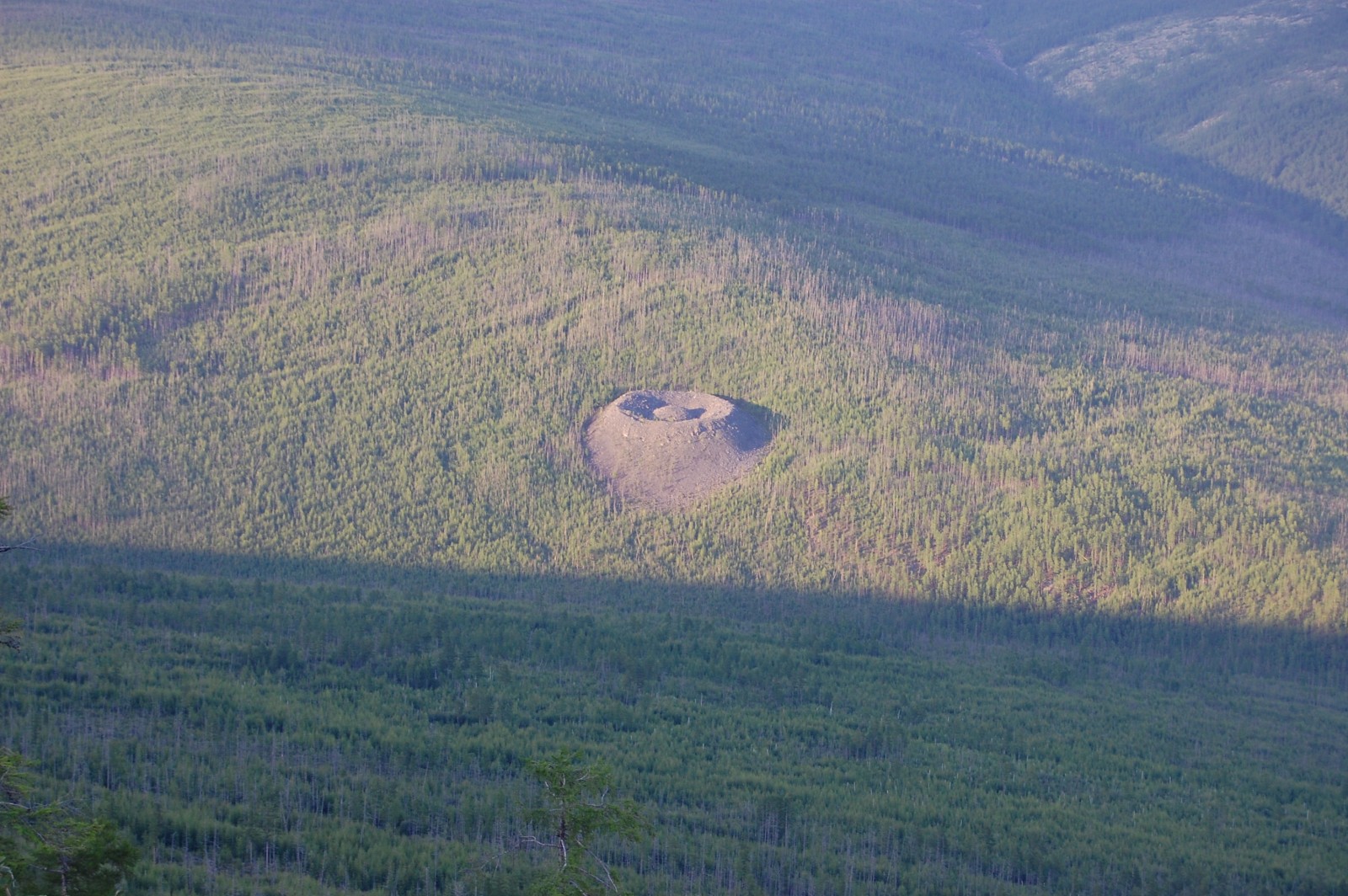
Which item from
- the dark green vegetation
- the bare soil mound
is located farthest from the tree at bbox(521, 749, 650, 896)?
the bare soil mound

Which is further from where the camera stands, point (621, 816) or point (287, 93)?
point (287, 93)

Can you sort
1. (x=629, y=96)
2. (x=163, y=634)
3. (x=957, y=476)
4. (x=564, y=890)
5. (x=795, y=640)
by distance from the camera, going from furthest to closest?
(x=629, y=96) → (x=957, y=476) → (x=795, y=640) → (x=163, y=634) → (x=564, y=890)

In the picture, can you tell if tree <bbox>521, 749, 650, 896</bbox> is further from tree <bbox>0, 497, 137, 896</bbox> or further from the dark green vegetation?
the dark green vegetation

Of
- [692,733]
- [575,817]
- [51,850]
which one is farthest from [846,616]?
[51,850]

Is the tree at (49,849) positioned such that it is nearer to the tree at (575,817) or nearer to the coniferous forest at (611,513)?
the coniferous forest at (611,513)

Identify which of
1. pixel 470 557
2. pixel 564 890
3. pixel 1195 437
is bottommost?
pixel 470 557

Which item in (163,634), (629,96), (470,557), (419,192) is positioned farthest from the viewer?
(629,96)

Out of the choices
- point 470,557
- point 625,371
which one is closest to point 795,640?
point 470,557

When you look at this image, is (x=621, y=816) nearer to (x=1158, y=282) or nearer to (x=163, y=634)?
(x=163, y=634)

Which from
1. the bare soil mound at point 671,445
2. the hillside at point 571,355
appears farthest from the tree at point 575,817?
the bare soil mound at point 671,445
